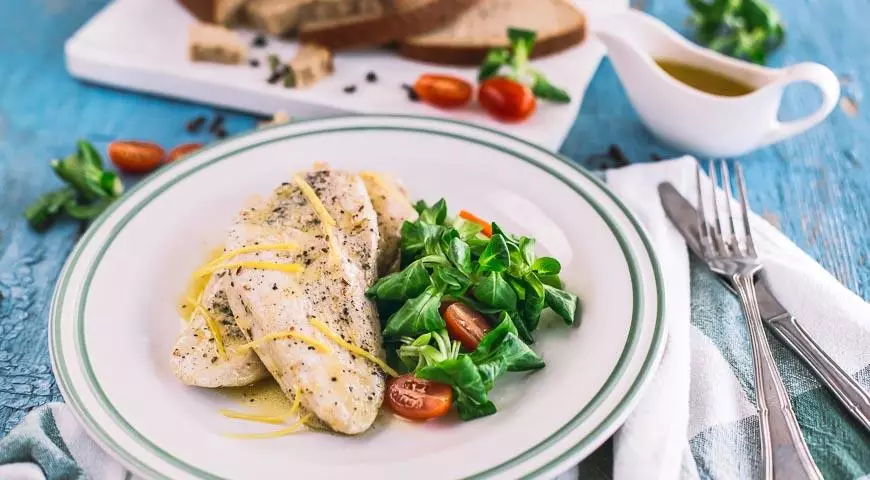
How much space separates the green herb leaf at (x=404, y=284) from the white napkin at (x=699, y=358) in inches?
36.6

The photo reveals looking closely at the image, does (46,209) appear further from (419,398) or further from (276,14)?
(419,398)

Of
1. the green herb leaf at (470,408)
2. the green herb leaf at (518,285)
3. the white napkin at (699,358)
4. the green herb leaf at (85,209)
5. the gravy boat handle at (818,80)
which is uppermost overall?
the gravy boat handle at (818,80)

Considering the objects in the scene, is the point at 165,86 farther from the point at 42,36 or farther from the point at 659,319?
the point at 659,319

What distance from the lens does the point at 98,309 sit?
149 inches

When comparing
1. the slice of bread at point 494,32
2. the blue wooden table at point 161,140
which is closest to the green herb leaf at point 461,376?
the blue wooden table at point 161,140

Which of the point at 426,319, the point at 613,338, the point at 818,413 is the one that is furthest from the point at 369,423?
the point at 818,413

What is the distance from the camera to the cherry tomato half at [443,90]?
5.52 meters

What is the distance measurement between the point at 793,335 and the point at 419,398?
5.51 ft

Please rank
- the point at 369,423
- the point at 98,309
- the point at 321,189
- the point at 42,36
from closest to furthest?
the point at 369,423, the point at 98,309, the point at 321,189, the point at 42,36

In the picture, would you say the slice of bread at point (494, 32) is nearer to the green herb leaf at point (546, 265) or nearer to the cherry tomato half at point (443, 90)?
the cherry tomato half at point (443, 90)

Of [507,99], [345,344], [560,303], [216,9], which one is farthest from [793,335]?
[216,9]

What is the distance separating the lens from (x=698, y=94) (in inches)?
200

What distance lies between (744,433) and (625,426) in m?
0.46

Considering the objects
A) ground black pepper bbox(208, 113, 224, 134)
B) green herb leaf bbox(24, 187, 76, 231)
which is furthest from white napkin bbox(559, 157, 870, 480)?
green herb leaf bbox(24, 187, 76, 231)
